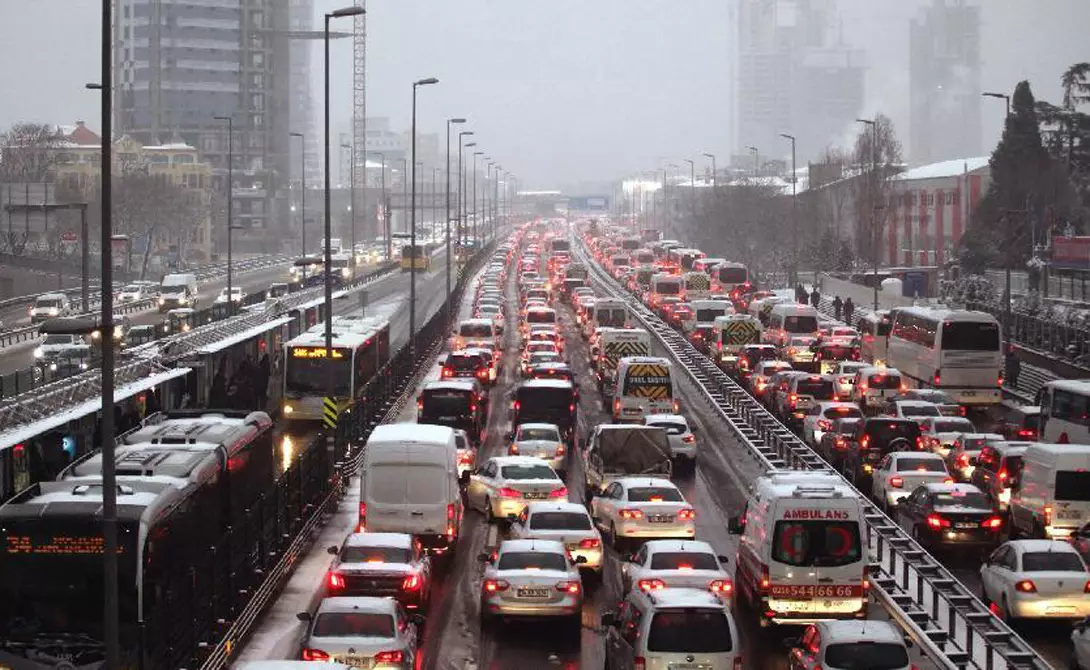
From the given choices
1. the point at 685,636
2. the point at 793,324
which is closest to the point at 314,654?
the point at 685,636

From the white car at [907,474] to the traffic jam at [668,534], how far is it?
4 centimetres

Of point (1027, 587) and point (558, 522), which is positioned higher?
point (558, 522)

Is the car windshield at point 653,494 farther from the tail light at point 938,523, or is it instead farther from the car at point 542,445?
the car at point 542,445

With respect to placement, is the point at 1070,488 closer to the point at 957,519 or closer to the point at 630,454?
the point at 957,519

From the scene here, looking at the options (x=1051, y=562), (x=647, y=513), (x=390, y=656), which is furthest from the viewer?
(x=647, y=513)

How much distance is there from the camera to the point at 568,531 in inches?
1053

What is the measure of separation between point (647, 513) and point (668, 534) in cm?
50

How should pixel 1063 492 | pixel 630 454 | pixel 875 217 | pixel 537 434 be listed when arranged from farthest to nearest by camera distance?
pixel 875 217 → pixel 537 434 → pixel 630 454 → pixel 1063 492

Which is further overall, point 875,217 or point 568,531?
point 875,217

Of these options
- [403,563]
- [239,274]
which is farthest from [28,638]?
[239,274]

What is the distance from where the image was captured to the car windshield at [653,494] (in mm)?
29547

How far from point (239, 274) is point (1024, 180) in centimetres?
6929

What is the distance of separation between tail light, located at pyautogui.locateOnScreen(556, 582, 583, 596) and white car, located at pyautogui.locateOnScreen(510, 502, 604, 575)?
326 cm

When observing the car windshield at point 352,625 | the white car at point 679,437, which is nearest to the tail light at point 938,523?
the white car at point 679,437
